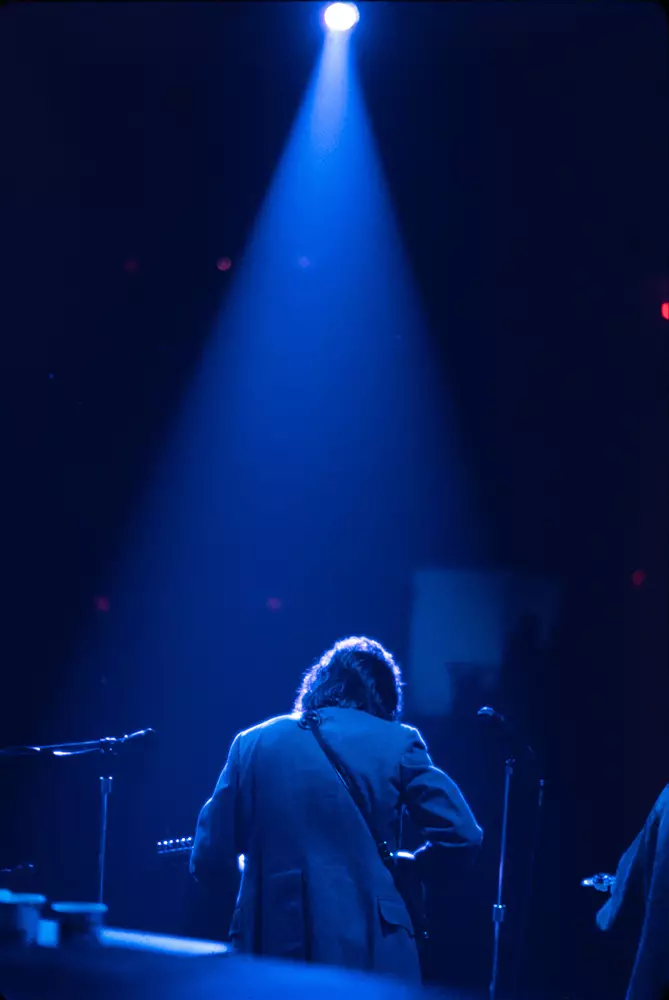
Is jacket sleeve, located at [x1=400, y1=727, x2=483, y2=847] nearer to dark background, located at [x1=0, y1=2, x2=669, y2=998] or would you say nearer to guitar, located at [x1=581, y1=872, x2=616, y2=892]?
guitar, located at [x1=581, y1=872, x2=616, y2=892]

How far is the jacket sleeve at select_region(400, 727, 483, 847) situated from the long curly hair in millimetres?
186

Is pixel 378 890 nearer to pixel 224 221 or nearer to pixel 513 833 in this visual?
pixel 513 833

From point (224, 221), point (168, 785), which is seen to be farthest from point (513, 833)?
point (224, 221)

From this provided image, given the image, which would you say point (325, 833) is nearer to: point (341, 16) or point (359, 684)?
point (359, 684)

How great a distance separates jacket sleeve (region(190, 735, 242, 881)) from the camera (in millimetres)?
2840

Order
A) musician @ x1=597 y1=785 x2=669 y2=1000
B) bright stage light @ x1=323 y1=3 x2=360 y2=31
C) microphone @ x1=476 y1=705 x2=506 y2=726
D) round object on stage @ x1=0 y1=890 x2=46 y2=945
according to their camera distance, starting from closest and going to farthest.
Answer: round object on stage @ x1=0 y1=890 x2=46 y2=945 < musician @ x1=597 y1=785 x2=669 y2=1000 < microphone @ x1=476 y1=705 x2=506 y2=726 < bright stage light @ x1=323 y1=3 x2=360 y2=31

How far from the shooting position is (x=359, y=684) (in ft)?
9.77

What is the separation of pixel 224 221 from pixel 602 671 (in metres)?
2.95

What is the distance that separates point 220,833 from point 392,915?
502mm

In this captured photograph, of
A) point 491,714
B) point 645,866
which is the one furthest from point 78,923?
point 491,714

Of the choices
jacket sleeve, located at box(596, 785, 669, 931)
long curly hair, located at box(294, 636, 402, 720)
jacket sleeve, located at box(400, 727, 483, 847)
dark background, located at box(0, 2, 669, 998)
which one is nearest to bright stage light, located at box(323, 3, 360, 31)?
dark background, located at box(0, 2, 669, 998)

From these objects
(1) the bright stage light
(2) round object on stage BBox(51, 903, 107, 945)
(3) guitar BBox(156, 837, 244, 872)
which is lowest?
(3) guitar BBox(156, 837, 244, 872)

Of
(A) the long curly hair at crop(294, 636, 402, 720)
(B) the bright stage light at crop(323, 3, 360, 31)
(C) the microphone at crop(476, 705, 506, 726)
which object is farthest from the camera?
(B) the bright stage light at crop(323, 3, 360, 31)

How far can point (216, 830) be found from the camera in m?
2.86
